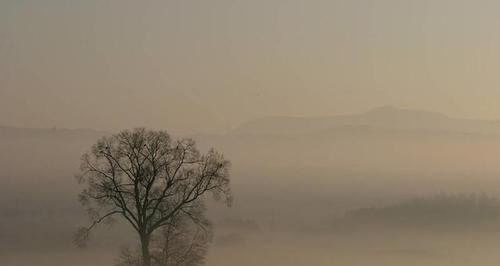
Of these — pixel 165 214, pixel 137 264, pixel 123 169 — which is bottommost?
pixel 137 264

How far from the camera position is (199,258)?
44.1m

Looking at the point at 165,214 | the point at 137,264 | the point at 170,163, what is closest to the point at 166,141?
the point at 170,163

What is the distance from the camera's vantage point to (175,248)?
43938 mm

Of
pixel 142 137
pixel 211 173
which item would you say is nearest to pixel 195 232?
pixel 211 173

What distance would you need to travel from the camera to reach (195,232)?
43.8 meters

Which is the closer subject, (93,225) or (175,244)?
(93,225)

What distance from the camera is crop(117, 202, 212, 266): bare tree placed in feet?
143

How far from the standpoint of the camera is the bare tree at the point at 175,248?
4353cm

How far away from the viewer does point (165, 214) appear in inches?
1667

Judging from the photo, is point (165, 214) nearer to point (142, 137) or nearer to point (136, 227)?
point (136, 227)

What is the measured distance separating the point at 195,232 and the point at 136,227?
12.1ft

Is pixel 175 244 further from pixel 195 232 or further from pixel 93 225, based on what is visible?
pixel 93 225

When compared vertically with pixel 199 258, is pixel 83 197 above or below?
above

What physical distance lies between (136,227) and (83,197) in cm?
345
